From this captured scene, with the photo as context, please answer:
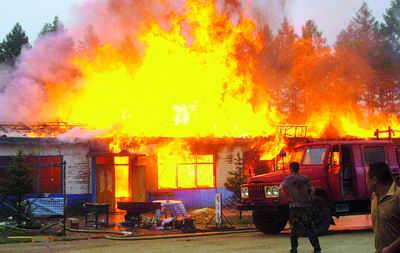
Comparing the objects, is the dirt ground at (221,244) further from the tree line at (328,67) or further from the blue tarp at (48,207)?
the tree line at (328,67)

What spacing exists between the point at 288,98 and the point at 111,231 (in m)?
27.2

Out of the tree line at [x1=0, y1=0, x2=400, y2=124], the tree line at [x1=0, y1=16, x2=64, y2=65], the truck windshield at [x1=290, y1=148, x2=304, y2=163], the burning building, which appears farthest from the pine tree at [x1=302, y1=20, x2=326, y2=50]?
the truck windshield at [x1=290, y1=148, x2=304, y2=163]

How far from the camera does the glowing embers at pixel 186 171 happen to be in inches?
956

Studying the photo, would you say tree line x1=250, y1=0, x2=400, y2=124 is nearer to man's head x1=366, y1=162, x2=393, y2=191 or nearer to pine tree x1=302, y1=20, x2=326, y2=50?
pine tree x1=302, y1=20, x2=326, y2=50

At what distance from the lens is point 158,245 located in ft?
41.2

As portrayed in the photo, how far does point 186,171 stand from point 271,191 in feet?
37.9

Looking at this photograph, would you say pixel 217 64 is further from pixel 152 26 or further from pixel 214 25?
pixel 152 26

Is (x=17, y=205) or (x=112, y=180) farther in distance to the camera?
(x=112, y=180)

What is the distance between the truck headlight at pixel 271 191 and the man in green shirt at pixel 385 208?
8.58 meters

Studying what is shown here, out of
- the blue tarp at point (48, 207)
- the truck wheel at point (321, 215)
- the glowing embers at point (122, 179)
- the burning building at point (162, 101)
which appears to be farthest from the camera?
the glowing embers at point (122, 179)

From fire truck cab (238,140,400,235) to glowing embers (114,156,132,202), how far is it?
10.1m

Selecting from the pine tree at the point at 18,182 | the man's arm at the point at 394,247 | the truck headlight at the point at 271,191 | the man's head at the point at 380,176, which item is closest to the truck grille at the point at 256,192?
the truck headlight at the point at 271,191

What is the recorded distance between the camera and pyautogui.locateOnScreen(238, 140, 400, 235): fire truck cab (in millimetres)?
13445

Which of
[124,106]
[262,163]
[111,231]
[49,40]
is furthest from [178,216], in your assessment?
[49,40]
